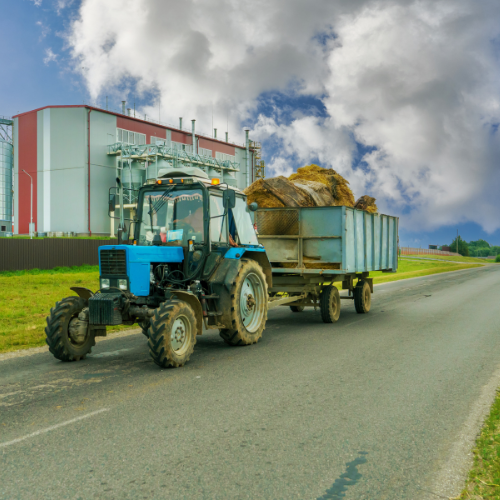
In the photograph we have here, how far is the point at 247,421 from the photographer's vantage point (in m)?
4.95

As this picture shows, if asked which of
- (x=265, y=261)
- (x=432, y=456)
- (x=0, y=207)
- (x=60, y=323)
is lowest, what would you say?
(x=432, y=456)

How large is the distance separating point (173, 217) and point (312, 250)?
13.8ft

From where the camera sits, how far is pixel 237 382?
251 inches

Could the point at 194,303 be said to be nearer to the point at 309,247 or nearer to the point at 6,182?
the point at 309,247

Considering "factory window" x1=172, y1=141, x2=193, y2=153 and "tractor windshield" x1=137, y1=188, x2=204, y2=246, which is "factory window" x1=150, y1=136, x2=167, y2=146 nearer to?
"factory window" x1=172, y1=141, x2=193, y2=153

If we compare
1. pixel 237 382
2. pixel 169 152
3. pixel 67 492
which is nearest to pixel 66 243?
pixel 169 152

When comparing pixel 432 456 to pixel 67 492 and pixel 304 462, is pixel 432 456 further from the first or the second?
pixel 67 492

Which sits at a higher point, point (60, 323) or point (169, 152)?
point (169, 152)

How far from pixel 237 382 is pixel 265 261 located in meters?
3.71

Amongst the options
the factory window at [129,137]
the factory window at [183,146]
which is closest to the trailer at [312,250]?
the factory window at [129,137]

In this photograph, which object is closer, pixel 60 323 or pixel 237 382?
pixel 237 382

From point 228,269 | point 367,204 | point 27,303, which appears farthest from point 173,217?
point 27,303

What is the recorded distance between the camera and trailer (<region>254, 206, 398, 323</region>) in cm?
1116

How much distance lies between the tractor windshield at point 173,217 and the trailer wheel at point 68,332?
5.12 feet
